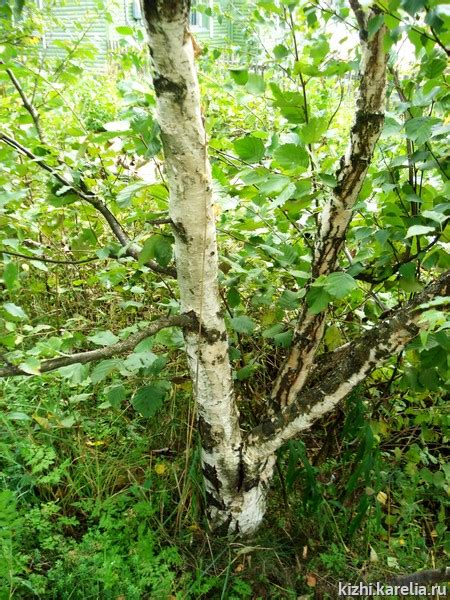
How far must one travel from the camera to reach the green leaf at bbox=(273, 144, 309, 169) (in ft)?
3.67

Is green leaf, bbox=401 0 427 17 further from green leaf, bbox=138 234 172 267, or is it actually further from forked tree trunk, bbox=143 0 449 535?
green leaf, bbox=138 234 172 267

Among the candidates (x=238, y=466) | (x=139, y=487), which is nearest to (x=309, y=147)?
(x=238, y=466)

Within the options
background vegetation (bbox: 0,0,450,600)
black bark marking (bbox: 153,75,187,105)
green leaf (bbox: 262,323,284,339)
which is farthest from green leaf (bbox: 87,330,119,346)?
black bark marking (bbox: 153,75,187,105)

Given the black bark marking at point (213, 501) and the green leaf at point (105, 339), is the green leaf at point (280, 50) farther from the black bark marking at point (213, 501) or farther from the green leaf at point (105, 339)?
the black bark marking at point (213, 501)

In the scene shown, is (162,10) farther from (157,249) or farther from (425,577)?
(425,577)

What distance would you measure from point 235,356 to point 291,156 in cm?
81

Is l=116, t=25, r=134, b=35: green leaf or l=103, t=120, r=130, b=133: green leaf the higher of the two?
l=116, t=25, r=134, b=35: green leaf

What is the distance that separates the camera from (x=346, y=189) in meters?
1.31

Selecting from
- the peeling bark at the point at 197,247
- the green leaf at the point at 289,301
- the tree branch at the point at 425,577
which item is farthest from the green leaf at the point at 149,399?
the tree branch at the point at 425,577

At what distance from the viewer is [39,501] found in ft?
5.86

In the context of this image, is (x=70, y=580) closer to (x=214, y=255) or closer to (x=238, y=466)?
(x=238, y=466)

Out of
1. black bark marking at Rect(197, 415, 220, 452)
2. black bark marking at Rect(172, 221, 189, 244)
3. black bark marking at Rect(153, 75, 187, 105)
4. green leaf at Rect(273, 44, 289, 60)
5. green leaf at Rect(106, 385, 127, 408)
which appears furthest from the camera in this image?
black bark marking at Rect(197, 415, 220, 452)

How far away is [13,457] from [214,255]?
1246 millimetres

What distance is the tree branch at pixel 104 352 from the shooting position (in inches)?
41.6
